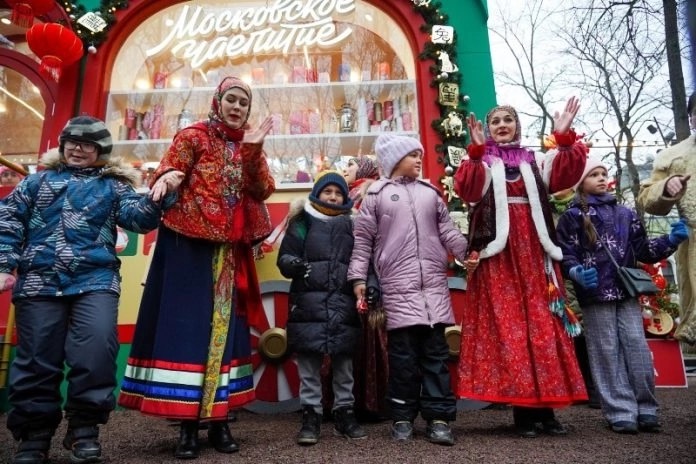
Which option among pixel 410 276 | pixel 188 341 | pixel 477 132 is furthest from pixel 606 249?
pixel 188 341

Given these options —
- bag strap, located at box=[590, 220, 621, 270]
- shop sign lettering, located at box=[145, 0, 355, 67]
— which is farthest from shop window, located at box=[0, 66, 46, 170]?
bag strap, located at box=[590, 220, 621, 270]

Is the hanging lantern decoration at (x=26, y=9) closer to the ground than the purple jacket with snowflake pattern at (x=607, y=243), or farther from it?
farther from it

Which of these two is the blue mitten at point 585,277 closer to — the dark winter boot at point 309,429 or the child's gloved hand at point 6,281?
the dark winter boot at point 309,429

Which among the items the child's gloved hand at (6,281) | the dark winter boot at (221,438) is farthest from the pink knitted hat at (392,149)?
the child's gloved hand at (6,281)

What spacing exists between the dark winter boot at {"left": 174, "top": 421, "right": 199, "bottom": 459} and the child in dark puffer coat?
0.48 m

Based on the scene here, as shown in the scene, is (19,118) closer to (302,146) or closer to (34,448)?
(302,146)

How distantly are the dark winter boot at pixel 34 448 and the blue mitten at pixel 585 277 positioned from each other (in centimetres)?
258

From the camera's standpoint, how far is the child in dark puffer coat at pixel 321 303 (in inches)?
96.5

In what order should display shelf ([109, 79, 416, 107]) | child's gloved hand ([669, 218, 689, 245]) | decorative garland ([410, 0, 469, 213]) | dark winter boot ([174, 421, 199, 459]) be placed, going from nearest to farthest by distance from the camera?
dark winter boot ([174, 421, 199, 459]) < child's gloved hand ([669, 218, 689, 245]) < decorative garland ([410, 0, 469, 213]) < display shelf ([109, 79, 416, 107])

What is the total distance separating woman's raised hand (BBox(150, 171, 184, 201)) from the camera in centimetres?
210

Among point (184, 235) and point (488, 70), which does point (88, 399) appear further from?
point (488, 70)

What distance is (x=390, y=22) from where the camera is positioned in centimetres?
509

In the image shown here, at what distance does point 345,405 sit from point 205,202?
4.08 ft

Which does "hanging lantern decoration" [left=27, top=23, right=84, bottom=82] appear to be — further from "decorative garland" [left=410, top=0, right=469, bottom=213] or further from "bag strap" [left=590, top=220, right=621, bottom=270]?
"bag strap" [left=590, top=220, right=621, bottom=270]
